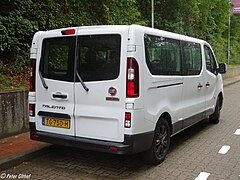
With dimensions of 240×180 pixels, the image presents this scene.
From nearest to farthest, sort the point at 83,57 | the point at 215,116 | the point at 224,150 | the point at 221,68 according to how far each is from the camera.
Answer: the point at 83,57, the point at 224,150, the point at 221,68, the point at 215,116

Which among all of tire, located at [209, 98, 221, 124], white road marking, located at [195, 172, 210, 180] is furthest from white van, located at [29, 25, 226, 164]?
tire, located at [209, 98, 221, 124]

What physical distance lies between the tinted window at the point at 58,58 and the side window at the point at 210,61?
372cm

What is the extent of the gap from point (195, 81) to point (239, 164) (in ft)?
6.38

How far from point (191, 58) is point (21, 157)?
369 centimetres

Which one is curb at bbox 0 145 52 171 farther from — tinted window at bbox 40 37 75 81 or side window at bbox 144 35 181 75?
side window at bbox 144 35 181 75

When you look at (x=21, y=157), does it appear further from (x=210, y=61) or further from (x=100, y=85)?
(x=210, y=61)

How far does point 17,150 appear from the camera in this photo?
5.05 m

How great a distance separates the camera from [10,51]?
305 inches

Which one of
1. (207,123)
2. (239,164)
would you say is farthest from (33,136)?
(207,123)

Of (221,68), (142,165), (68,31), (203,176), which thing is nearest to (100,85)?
(68,31)

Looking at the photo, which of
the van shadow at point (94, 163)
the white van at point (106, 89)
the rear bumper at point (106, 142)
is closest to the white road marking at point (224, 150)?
the van shadow at point (94, 163)

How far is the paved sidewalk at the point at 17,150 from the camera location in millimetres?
4598

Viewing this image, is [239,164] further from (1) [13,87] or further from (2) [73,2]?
(2) [73,2]

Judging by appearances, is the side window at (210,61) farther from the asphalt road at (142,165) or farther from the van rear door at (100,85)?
the van rear door at (100,85)
